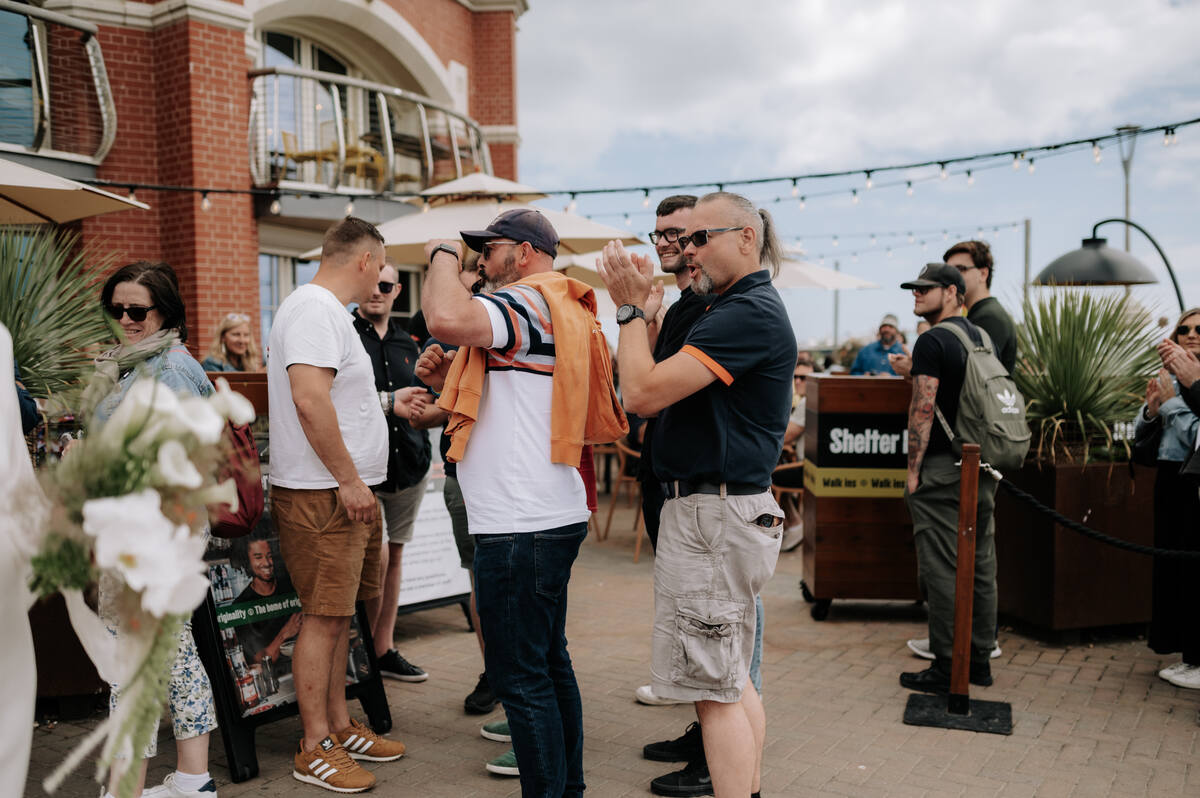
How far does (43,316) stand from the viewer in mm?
4227

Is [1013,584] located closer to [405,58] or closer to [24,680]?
[24,680]

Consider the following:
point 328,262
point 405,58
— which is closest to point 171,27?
point 405,58

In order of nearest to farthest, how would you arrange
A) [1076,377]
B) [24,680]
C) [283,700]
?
[24,680]
[283,700]
[1076,377]

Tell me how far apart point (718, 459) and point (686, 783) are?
143 cm

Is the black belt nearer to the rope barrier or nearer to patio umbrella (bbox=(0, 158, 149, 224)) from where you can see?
the rope barrier

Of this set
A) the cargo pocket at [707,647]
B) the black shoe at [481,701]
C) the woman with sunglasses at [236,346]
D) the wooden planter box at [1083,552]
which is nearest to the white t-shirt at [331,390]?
the black shoe at [481,701]

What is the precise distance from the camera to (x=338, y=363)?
3.35 meters

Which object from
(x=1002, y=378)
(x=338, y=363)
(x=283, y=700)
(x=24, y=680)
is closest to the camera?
(x=24, y=680)

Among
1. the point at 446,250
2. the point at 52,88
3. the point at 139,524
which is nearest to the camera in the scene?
the point at 139,524

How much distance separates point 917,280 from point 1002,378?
2.15 ft

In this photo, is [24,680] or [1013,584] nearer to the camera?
[24,680]

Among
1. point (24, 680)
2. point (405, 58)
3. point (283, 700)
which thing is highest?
point (405, 58)

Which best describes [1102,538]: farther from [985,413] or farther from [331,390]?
[331,390]

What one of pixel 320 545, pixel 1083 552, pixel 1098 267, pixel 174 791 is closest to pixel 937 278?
pixel 1083 552
